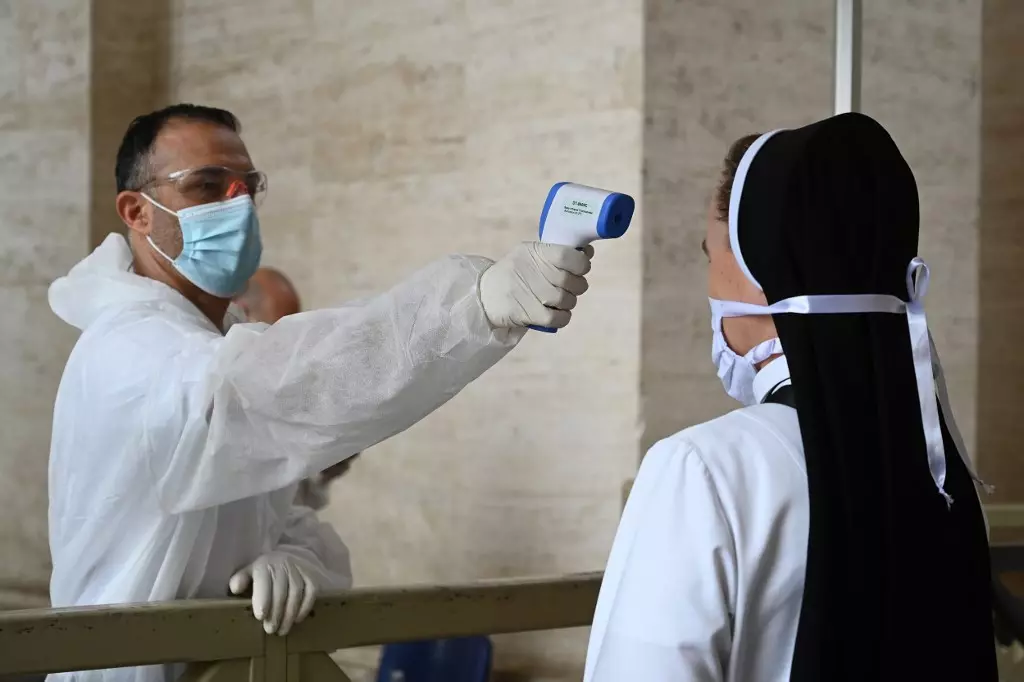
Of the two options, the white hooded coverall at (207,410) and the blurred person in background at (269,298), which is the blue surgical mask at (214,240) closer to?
the white hooded coverall at (207,410)

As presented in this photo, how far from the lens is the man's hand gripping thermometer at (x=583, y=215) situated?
163 cm

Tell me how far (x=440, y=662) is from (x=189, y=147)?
168 cm

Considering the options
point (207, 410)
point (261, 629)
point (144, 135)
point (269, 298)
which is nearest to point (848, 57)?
point (144, 135)

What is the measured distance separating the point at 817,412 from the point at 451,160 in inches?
94.4

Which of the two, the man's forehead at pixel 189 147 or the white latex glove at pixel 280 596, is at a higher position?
the man's forehead at pixel 189 147

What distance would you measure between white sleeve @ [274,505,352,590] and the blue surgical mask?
0.57 metres

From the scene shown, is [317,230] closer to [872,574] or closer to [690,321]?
[690,321]

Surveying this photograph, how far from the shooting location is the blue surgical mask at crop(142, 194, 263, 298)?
249 cm

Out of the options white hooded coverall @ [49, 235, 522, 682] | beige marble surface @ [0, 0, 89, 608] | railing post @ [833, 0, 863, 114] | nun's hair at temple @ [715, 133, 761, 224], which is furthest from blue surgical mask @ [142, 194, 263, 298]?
beige marble surface @ [0, 0, 89, 608]

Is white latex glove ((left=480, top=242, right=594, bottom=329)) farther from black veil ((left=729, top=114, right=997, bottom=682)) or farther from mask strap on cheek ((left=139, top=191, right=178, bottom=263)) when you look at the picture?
mask strap on cheek ((left=139, top=191, right=178, bottom=263))

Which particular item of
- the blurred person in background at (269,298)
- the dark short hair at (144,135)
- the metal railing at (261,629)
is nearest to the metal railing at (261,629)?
the metal railing at (261,629)

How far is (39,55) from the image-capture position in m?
4.14

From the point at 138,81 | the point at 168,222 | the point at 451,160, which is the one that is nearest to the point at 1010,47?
the point at 451,160

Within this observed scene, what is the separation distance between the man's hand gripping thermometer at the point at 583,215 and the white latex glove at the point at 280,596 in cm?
69
